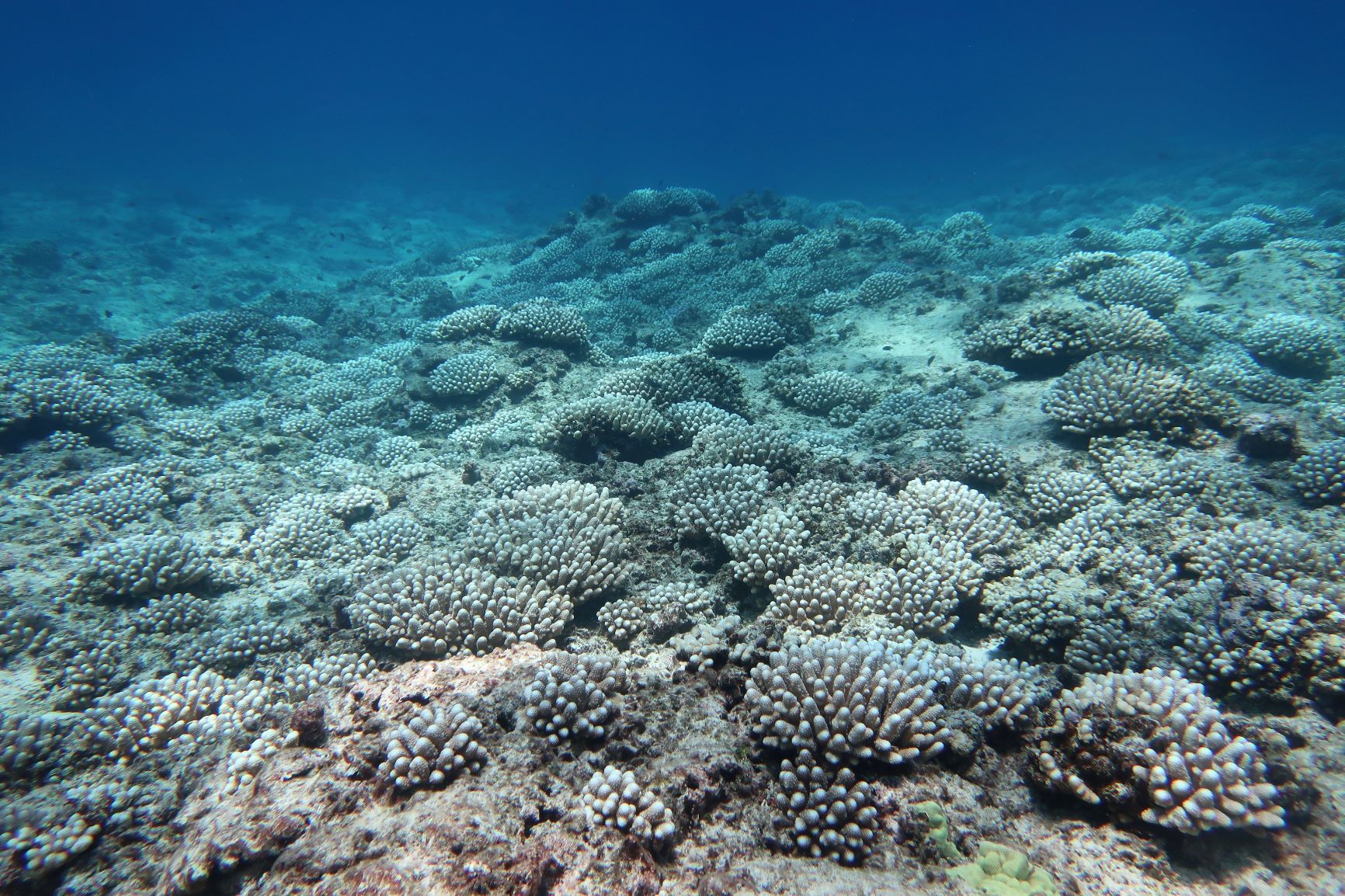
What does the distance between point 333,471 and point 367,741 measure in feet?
24.0

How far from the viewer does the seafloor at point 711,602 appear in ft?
9.46

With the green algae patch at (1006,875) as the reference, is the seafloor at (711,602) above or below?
above

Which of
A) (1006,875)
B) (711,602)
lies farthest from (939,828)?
(711,602)

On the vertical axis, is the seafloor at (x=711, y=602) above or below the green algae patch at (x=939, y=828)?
above

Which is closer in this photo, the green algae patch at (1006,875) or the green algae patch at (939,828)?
the green algae patch at (1006,875)

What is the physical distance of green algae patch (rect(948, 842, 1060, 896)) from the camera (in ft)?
8.50

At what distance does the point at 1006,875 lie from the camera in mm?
2652

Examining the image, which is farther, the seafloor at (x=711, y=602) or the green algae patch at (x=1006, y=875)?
the seafloor at (x=711, y=602)

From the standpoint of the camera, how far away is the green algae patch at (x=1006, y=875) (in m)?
2.59

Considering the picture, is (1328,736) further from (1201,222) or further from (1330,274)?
(1201,222)

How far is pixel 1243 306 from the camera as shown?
12039 mm

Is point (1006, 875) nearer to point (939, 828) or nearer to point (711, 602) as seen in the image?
point (939, 828)

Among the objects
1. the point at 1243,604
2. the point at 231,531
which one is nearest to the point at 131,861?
the point at 231,531

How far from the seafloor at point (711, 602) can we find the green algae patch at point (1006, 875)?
29mm
